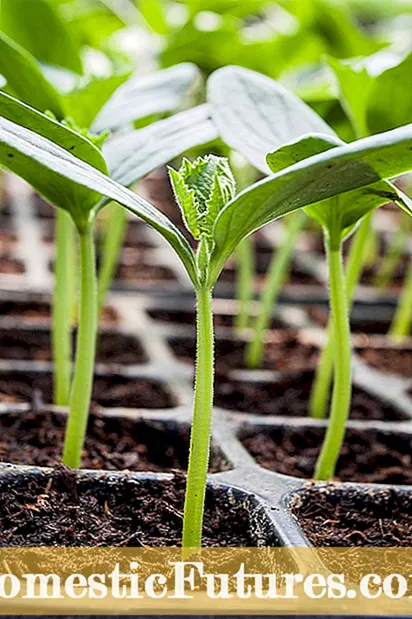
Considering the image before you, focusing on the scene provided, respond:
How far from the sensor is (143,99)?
75cm

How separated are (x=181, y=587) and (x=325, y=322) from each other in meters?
0.88

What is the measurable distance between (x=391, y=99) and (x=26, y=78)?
0.30 meters

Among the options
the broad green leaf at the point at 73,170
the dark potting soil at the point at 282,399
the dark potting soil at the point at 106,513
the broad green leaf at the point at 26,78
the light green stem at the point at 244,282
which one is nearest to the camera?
the broad green leaf at the point at 73,170

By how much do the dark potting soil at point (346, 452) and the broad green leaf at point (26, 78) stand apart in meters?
0.34

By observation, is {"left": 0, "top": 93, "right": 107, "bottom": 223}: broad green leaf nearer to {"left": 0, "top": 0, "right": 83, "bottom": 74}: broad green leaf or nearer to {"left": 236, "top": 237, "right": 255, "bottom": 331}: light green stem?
{"left": 0, "top": 0, "right": 83, "bottom": 74}: broad green leaf

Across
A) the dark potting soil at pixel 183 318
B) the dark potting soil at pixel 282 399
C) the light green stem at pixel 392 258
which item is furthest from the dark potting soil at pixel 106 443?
the light green stem at pixel 392 258

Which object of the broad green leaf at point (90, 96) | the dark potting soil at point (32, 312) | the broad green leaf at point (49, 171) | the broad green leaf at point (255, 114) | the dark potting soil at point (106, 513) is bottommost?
the dark potting soil at point (106, 513)

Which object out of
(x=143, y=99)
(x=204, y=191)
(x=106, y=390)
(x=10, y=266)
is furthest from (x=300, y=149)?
(x=10, y=266)

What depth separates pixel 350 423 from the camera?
822 mm

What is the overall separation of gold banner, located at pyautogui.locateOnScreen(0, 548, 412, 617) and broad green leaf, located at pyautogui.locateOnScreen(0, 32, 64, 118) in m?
0.38

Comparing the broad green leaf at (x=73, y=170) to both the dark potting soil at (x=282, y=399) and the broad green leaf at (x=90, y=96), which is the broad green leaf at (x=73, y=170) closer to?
the broad green leaf at (x=90, y=96)

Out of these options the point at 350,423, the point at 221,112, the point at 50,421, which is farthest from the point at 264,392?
the point at 221,112

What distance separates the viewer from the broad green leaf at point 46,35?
3.04ft

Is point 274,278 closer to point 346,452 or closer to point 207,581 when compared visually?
point 346,452
